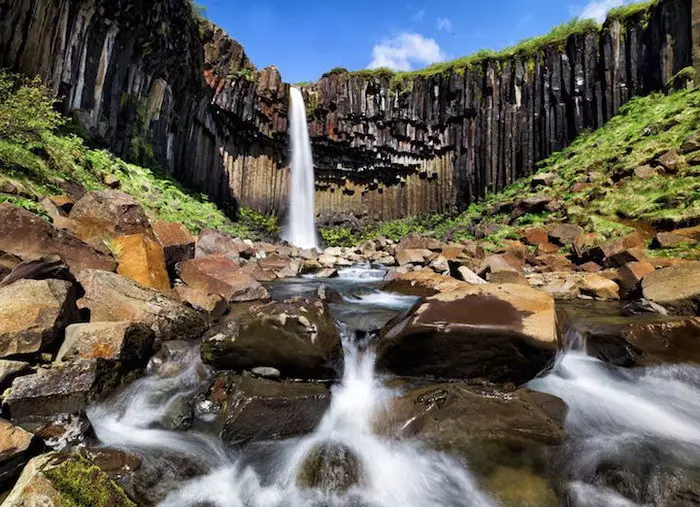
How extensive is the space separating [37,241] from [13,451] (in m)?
3.91

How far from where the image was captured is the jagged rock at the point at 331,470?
3131 millimetres

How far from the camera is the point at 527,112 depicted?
2411 centimetres

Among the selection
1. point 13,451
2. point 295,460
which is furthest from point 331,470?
point 13,451

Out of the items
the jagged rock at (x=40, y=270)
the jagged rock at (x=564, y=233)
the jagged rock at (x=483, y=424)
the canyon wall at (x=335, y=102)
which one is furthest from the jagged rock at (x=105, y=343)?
the jagged rock at (x=564, y=233)

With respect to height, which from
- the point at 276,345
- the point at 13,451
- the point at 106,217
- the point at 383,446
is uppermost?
the point at 106,217

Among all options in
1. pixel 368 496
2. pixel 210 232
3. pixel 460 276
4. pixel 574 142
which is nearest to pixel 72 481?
pixel 368 496

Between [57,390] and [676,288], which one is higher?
[676,288]

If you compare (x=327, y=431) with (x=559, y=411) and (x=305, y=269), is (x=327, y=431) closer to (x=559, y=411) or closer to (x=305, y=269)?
(x=559, y=411)

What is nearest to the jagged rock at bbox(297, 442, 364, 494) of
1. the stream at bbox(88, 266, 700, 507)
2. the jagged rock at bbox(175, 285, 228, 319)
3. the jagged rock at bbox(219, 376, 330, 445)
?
the stream at bbox(88, 266, 700, 507)

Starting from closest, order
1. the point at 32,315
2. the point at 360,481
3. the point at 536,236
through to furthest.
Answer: the point at 360,481 < the point at 32,315 < the point at 536,236

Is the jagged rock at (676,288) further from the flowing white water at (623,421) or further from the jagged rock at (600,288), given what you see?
the flowing white water at (623,421)

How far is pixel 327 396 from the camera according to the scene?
4105 millimetres

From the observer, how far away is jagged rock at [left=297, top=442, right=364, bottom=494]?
3131 millimetres

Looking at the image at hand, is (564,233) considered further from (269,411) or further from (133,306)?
(133,306)
